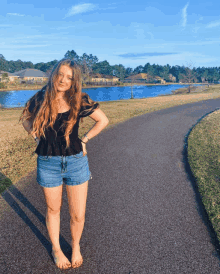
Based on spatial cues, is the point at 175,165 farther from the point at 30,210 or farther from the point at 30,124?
the point at 30,124

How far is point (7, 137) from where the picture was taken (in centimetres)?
939

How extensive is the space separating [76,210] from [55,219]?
0.28 metres

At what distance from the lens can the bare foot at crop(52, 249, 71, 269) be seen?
2.57 meters

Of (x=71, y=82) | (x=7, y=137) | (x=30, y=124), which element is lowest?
(x=7, y=137)

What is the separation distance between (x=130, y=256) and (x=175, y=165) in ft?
11.7

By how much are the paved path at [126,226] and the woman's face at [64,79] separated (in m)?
1.99

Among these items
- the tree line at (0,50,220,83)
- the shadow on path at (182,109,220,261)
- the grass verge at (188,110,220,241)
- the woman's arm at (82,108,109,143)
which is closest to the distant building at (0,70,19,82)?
the tree line at (0,50,220,83)

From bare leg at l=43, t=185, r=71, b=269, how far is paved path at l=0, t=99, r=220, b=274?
0.13 m

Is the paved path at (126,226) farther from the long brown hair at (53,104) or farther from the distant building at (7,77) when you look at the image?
the distant building at (7,77)

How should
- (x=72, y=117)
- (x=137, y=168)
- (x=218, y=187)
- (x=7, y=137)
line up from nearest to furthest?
1. (x=72, y=117)
2. (x=218, y=187)
3. (x=137, y=168)
4. (x=7, y=137)

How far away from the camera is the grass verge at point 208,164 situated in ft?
12.7

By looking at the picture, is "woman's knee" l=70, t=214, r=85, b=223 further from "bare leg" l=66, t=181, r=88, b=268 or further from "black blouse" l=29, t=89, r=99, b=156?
"black blouse" l=29, t=89, r=99, b=156

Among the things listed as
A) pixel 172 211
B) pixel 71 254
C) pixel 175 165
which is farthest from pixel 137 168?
pixel 71 254

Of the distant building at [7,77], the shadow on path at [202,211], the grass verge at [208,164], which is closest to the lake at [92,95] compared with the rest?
the distant building at [7,77]
